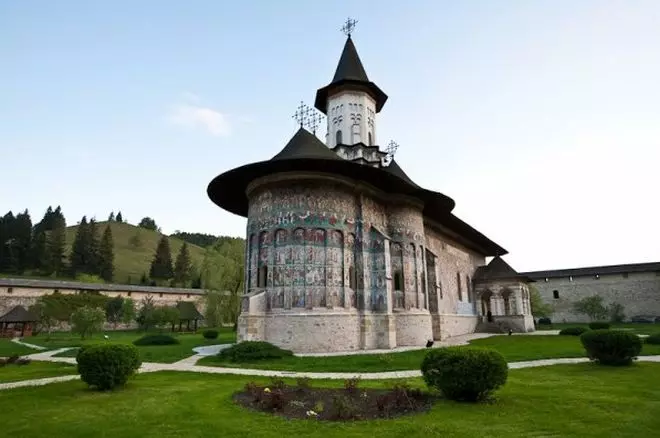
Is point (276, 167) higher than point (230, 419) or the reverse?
higher

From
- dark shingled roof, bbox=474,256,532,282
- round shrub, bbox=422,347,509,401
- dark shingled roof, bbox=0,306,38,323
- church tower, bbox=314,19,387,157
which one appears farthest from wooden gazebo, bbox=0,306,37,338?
round shrub, bbox=422,347,509,401

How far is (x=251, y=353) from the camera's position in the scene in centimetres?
1463

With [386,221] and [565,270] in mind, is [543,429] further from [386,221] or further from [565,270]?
[565,270]

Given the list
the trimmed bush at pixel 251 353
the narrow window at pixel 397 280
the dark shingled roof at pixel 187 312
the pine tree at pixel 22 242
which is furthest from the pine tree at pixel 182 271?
the trimmed bush at pixel 251 353

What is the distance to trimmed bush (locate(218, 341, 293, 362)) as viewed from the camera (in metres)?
14.4

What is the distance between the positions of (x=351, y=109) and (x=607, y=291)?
37538mm

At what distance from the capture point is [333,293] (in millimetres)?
17906

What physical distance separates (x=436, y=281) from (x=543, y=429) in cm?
1947

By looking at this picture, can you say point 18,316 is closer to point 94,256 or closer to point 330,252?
point 330,252

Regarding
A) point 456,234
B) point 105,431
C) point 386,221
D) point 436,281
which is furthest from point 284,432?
point 456,234

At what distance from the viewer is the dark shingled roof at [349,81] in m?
28.6

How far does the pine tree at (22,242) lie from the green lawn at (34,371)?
71.9m

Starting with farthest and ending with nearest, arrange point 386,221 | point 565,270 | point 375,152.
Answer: point 565,270 → point 375,152 → point 386,221

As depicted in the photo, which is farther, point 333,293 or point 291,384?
point 333,293
